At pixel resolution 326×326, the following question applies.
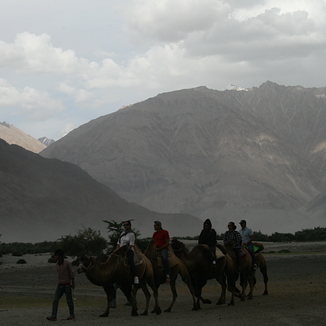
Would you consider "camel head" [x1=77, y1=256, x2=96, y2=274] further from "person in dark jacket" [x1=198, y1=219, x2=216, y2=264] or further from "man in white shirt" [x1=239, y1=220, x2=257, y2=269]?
"man in white shirt" [x1=239, y1=220, x2=257, y2=269]

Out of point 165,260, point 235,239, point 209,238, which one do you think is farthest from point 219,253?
point 165,260

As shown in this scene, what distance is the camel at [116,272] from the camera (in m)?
15.6

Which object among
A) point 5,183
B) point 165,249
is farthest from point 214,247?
point 5,183

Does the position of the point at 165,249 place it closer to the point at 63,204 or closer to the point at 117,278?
the point at 117,278

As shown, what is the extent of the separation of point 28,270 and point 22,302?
2095 cm

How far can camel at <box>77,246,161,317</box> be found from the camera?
15586 millimetres

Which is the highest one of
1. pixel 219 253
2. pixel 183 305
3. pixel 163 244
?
pixel 163 244

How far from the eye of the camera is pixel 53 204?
13600 centimetres

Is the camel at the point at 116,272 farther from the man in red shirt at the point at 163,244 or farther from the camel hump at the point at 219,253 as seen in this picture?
the camel hump at the point at 219,253

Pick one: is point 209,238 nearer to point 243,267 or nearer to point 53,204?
point 243,267

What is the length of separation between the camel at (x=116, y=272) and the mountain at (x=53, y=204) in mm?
99183

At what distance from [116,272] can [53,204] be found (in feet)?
400

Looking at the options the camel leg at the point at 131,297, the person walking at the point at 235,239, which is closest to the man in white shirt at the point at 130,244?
the camel leg at the point at 131,297

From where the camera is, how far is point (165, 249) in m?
17.2
